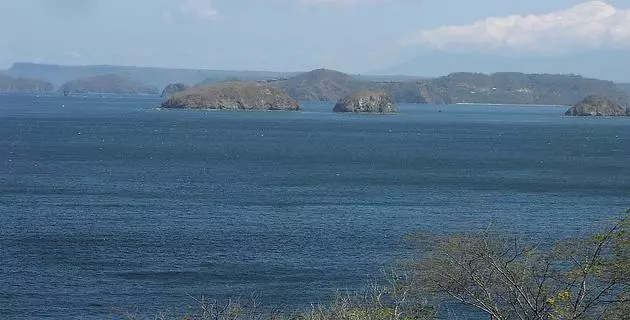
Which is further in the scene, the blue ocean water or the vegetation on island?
the blue ocean water

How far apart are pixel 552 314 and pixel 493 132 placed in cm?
13019

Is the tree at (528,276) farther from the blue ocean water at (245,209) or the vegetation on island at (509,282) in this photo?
the blue ocean water at (245,209)

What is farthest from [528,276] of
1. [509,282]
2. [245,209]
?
[245,209]

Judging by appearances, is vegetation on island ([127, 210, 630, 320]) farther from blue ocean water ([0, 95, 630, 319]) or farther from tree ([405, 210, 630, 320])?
blue ocean water ([0, 95, 630, 319])

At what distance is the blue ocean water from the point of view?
118ft

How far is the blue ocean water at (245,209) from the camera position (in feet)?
118

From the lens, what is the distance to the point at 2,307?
32656 mm

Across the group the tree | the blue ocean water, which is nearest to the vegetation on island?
the tree

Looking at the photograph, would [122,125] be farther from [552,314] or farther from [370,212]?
[552,314]

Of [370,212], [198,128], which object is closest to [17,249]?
[370,212]

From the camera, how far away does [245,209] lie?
54.0 meters

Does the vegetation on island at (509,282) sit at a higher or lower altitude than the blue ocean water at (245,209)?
higher

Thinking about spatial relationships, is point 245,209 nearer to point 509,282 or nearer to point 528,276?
point 528,276

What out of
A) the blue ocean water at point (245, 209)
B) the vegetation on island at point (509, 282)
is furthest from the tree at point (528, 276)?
the blue ocean water at point (245, 209)
